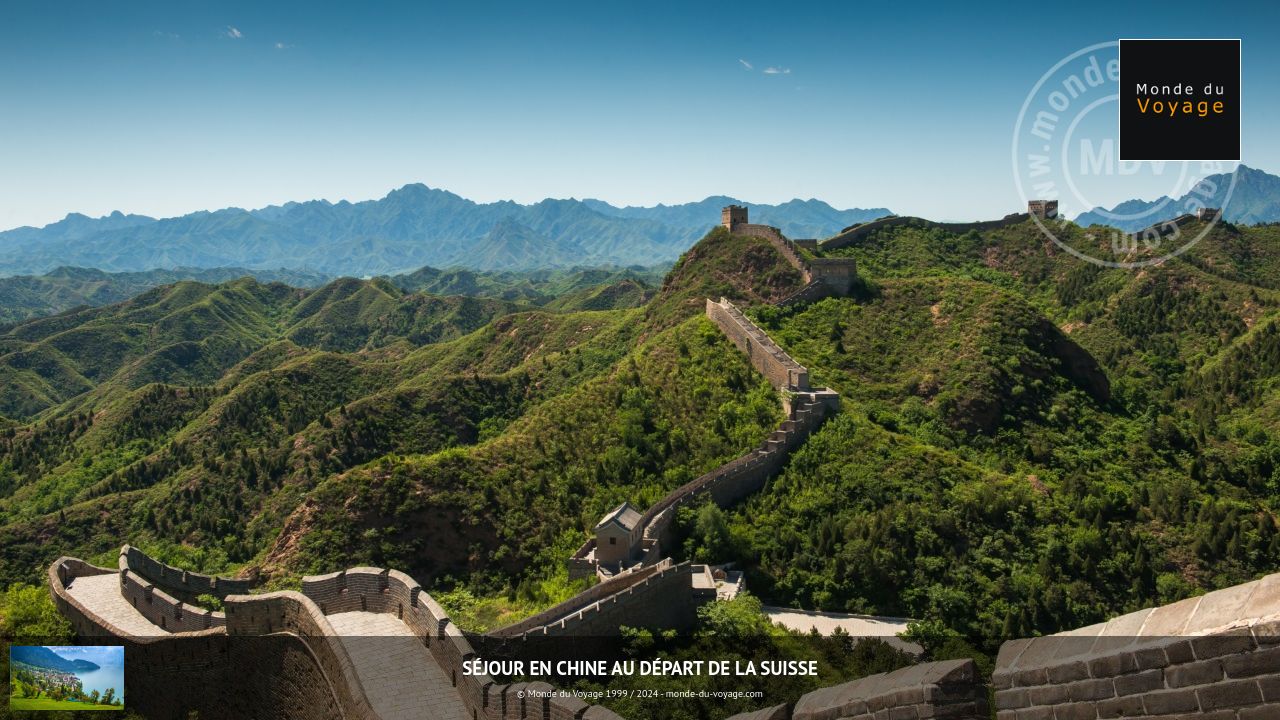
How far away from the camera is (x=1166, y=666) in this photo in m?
5.02

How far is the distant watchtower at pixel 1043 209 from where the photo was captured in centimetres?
10050

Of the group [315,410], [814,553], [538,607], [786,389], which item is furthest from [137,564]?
[315,410]

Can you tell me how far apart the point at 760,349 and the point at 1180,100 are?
25330mm

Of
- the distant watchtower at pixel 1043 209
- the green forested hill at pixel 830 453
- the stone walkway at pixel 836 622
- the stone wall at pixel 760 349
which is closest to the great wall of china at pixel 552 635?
the stone wall at pixel 760 349

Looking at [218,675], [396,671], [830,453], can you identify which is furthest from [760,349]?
[218,675]

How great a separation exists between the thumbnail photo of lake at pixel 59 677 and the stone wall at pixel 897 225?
73698 millimetres

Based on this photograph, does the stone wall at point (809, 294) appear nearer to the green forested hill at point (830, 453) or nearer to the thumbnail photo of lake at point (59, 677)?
the green forested hill at point (830, 453)

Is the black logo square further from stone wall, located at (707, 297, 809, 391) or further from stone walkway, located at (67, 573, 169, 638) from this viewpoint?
stone walkway, located at (67, 573, 169, 638)

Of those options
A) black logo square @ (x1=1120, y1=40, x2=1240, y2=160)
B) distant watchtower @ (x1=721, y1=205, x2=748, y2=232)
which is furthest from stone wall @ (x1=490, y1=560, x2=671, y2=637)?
distant watchtower @ (x1=721, y1=205, x2=748, y2=232)

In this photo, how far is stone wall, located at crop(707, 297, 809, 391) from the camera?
4659 centimetres

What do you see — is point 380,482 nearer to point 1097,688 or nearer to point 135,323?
point 1097,688

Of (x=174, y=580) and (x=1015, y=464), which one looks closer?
(x=174, y=580)

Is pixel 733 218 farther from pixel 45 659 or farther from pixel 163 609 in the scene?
pixel 45 659

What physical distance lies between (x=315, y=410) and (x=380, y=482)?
4854 cm
